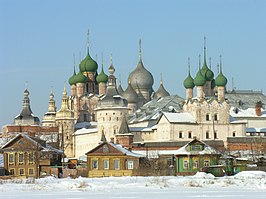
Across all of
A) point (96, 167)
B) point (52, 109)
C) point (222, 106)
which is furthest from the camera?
point (52, 109)

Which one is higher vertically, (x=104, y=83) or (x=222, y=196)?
(x=104, y=83)

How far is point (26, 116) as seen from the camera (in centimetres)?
9531

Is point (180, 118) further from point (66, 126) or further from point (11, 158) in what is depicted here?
point (11, 158)

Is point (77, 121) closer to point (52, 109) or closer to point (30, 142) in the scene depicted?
point (52, 109)

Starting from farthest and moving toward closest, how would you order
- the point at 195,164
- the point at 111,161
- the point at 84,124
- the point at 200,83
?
the point at 84,124 → the point at 200,83 → the point at 111,161 → the point at 195,164

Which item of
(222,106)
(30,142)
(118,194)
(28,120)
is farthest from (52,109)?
(118,194)

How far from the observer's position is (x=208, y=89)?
81.9 metres

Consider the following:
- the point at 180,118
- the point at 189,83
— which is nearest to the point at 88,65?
the point at 189,83

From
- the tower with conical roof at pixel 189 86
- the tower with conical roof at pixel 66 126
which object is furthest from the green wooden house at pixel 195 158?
the tower with conical roof at pixel 66 126

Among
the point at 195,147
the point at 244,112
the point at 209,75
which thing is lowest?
the point at 195,147

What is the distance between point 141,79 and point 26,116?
569 inches

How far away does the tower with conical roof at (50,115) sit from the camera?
9693cm

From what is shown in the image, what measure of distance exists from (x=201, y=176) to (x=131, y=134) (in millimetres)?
39691

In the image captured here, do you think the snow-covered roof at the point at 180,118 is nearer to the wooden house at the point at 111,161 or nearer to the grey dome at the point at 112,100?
the grey dome at the point at 112,100
